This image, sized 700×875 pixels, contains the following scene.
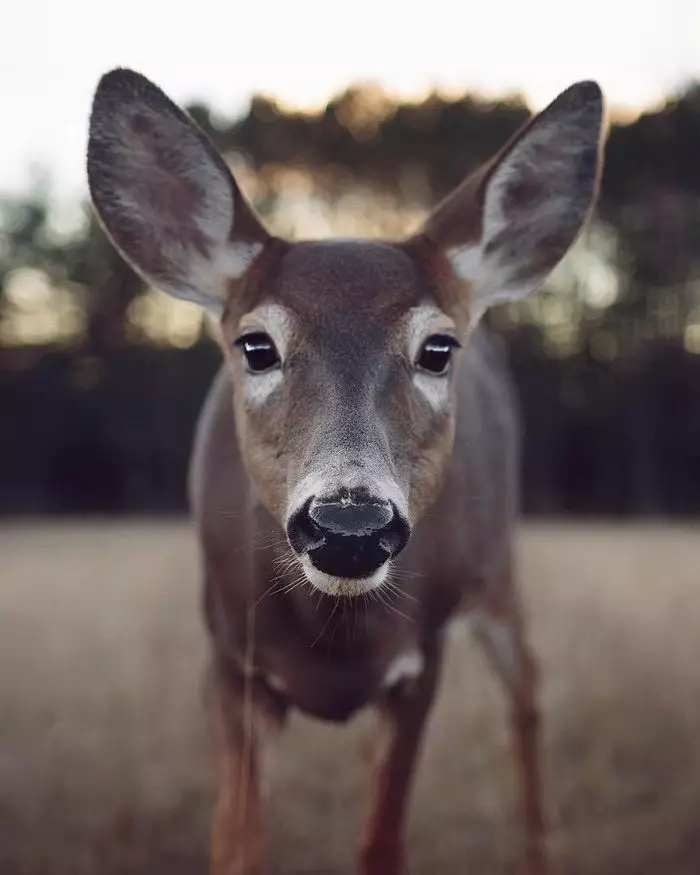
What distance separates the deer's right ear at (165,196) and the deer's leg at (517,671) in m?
1.53

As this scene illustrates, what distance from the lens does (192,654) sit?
5.13 m

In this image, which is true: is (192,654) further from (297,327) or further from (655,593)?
(297,327)

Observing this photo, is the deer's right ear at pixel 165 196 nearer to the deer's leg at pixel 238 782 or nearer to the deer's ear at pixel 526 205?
the deer's ear at pixel 526 205

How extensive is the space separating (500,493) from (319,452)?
150 centimetres

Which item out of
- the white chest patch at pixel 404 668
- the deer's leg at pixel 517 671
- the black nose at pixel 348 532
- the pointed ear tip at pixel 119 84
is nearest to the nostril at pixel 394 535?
the black nose at pixel 348 532

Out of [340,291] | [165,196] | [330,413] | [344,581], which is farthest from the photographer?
[165,196]

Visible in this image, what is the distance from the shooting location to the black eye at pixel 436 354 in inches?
88.8

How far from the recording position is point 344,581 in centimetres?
187

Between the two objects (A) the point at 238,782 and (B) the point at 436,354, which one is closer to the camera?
(B) the point at 436,354

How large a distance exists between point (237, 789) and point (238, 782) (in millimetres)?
16

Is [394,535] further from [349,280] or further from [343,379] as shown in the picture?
[349,280]

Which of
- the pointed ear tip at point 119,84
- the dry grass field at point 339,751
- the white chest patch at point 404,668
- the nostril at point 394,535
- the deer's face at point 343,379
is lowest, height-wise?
the dry grass field at point 339,751

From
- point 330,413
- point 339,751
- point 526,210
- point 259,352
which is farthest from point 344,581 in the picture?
point 339,751

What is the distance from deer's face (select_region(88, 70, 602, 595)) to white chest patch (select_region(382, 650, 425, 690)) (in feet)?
1.53
